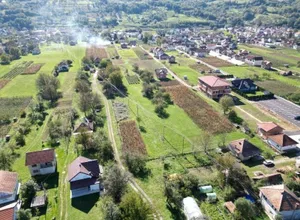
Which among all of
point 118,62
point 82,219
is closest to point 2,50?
point 118,62

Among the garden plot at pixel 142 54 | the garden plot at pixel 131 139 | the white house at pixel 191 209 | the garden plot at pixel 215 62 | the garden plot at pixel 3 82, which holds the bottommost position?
the garden plot at pixel 215 62

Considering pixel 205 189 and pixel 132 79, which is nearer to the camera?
pixel 205 189

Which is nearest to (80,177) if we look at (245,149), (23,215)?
(23,215)

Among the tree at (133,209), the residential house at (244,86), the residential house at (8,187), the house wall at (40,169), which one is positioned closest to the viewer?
the tree at (133,209)

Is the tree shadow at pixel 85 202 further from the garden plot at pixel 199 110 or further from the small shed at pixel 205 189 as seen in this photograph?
the garden plot at pixel 199 110

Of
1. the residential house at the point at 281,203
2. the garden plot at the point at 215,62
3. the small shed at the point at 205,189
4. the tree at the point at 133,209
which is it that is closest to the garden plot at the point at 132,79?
the garden plot at the point at 215,62

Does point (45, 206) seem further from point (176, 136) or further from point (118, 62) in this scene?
point (118, 62)

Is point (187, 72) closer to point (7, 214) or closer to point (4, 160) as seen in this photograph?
point (4, 160)
